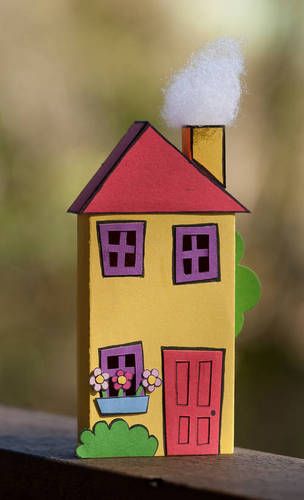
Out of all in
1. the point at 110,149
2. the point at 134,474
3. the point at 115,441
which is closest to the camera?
the point at 134,474

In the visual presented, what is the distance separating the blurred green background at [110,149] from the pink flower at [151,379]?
1.58 metres

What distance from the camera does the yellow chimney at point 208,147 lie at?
1.38 m

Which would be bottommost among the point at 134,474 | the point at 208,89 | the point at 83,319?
the point at 134,474

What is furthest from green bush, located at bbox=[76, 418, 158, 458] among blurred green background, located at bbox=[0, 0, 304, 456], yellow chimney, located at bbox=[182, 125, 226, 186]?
blurred green background, located at bbox=[0, 0, 304, 456]

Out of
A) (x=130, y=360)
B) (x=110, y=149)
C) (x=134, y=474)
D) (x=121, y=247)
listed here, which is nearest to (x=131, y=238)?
(x=121, y=247)

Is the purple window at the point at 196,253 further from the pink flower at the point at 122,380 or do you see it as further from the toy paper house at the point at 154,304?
the pink flower at the point at 122,380

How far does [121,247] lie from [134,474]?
256 millimetres

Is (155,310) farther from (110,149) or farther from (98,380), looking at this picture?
(110,149)

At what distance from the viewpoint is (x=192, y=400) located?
135 centimetres

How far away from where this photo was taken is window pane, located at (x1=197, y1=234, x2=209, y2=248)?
1.35m

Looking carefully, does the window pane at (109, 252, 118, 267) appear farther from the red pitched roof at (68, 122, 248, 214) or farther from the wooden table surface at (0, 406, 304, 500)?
the wooden table surface at (0, 406, 304, 500)

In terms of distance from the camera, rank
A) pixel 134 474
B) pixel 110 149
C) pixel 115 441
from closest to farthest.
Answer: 1. pixel 134 474
2. pixel 115 441
3. pixel 110 149

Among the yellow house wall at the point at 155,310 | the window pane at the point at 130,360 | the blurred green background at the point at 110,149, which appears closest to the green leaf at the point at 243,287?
the yellow house wall at the point at 155,310

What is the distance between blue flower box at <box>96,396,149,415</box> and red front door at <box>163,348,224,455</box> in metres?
0.03
